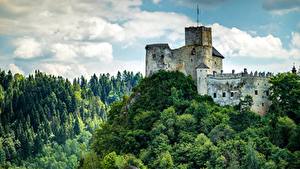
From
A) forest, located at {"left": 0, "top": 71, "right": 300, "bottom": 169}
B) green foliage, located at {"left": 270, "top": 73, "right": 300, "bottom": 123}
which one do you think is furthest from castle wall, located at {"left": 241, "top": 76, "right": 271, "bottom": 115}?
green foliage, located at {"left": 270, "top": 73, "right": 300, "bottom": 123}

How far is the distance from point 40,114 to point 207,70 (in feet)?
318

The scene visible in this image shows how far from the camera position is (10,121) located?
166 m

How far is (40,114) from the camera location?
165875 mm

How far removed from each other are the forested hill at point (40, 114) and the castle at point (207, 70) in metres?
72.9

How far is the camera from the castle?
241 ft

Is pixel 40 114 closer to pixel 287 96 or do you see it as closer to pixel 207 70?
pixel 207 70

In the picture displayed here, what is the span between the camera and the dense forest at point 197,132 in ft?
217

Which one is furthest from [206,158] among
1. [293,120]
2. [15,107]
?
[15,107]

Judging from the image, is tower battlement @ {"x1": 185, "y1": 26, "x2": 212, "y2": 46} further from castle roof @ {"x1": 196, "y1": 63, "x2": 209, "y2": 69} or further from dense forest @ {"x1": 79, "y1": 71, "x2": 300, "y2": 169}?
dense forest @ {"x1": 79, "y1": 71, "x2": 300, "y2": 169}

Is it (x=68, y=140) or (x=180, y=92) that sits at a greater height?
(x=180, y=92)

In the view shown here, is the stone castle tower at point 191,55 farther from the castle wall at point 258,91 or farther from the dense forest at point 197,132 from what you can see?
the castle wall at point 258,91

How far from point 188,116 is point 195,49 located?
29.7 feet

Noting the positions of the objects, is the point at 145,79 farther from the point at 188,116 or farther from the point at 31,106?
the point at 31,106

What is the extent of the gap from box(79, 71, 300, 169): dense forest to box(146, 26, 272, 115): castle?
1.00 m
